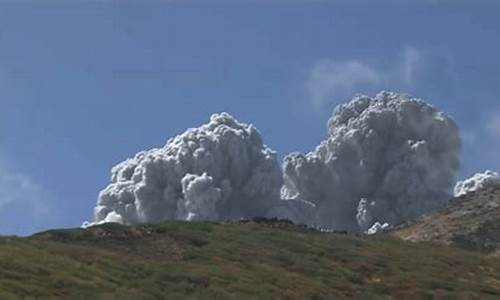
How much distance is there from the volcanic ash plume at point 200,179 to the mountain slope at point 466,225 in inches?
2079

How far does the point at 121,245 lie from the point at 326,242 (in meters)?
20.1

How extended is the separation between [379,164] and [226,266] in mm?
137709

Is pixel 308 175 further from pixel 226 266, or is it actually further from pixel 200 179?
pixel 226 266

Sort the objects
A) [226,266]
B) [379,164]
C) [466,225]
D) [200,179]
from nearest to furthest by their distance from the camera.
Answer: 1. [226,266]
2. [466,225]
3. [200,179]
4. [379,164]

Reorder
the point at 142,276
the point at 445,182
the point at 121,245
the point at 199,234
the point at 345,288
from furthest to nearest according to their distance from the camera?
the point at 445,182, the point at 199,234, the point at 121,245, the point at 345,288, the point at 142,276

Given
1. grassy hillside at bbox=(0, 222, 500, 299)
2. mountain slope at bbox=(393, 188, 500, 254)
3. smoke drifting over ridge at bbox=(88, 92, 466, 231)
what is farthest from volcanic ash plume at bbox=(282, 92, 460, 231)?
grassy hillside at bbox=(0, 222, 500, 299)

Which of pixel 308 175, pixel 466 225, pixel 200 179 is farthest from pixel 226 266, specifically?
pixel 308 175

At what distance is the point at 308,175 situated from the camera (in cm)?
19250

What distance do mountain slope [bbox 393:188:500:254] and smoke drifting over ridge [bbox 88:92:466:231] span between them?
45.0 metres

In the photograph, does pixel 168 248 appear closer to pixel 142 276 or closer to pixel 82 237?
pixel 82 237

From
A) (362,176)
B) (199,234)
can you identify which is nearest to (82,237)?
(199,234)

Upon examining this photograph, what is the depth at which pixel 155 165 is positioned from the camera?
183m

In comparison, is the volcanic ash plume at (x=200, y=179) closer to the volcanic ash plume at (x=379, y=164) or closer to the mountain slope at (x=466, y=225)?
the volcanic ash plume at (x=379, y=164)

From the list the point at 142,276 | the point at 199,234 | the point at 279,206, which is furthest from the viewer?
the point at 279,206
